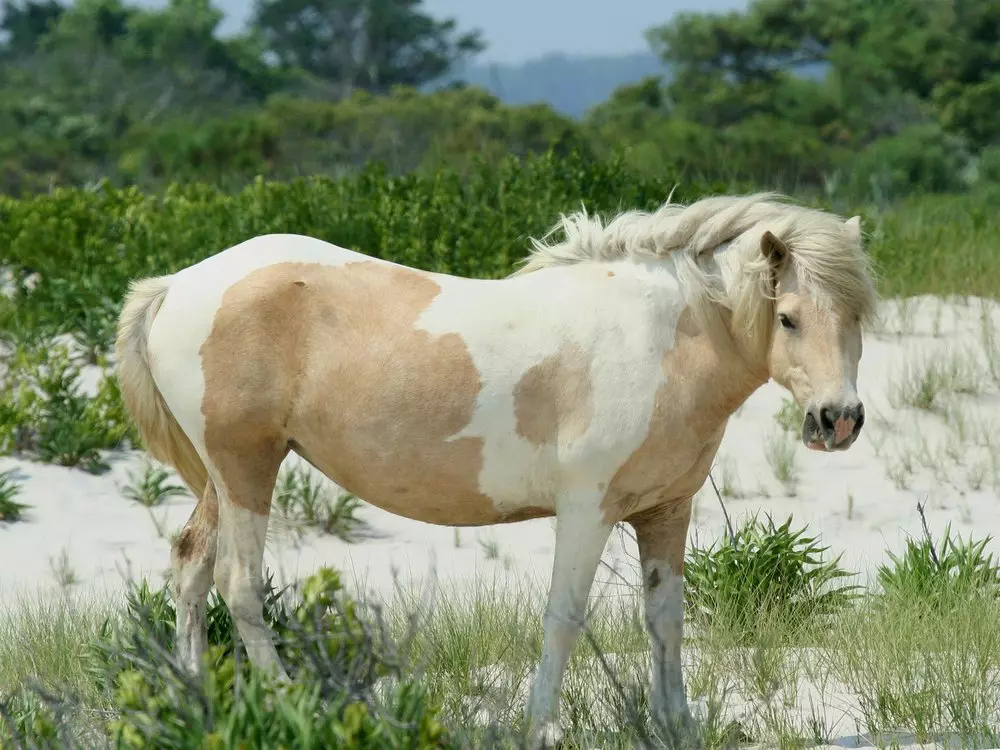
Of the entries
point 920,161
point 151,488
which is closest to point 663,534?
point 151,488

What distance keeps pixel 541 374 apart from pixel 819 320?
83cm

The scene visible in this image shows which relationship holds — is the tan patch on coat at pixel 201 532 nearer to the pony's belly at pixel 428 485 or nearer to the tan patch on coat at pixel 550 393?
the pony's belly at pixel 428 485

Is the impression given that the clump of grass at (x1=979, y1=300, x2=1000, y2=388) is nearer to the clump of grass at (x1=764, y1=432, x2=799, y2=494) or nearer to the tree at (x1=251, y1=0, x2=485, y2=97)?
the clump of grass at (x1=764, y1=432, x2=799, y2=494)

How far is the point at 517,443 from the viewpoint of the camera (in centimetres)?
417

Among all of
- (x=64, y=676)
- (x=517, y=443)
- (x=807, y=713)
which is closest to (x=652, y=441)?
(x=517, y=443)

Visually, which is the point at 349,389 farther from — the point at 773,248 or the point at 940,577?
the point at 940,577

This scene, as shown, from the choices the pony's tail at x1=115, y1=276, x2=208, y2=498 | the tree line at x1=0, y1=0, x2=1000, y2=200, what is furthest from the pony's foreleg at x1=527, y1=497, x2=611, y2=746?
the tree line at x1=0, y1=0, x2=1000, y2=200

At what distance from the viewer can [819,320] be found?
402cm

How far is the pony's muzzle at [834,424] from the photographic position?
390cm

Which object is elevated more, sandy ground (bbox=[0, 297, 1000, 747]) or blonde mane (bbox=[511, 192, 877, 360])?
blonde mane (bbox=[511, 192, 877, 360])

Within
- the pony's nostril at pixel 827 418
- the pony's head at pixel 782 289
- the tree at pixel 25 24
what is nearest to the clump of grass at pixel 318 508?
the pony's head at pixel 782 289

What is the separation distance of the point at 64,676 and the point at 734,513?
12.6ft

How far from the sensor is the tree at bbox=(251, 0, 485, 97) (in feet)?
202

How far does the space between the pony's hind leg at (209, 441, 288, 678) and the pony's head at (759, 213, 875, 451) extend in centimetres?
164
